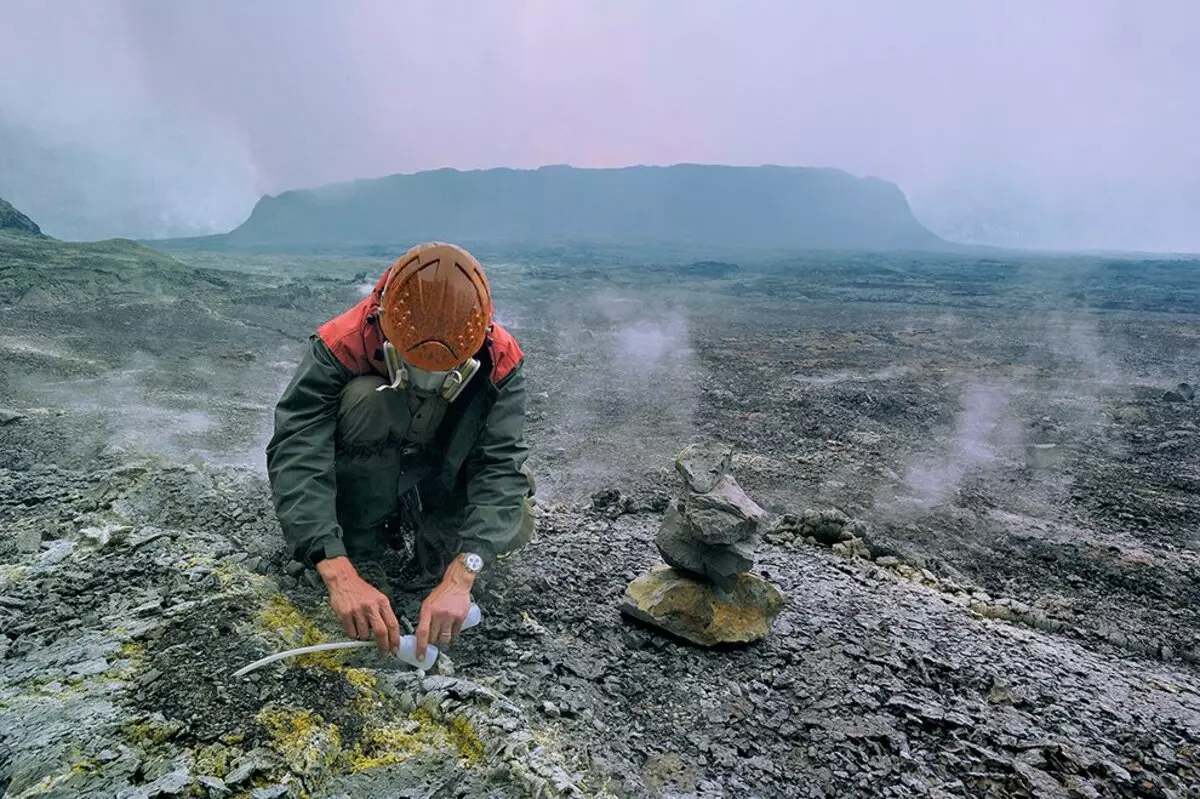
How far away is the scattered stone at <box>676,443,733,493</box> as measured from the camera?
2.94 metres

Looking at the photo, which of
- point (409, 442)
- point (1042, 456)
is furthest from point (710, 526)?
point (1042, 456)

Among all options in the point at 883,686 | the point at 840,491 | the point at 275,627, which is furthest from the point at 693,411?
the point at 275,627

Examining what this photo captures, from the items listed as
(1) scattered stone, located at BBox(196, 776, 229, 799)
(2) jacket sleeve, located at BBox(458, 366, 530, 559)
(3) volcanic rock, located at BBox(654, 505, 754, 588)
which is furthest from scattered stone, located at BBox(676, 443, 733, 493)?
(1) scattered stone, located at BBox(196, 776, 229, 799)

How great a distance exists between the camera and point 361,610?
6.89 ft

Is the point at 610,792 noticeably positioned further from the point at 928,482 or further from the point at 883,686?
the point at 928,482

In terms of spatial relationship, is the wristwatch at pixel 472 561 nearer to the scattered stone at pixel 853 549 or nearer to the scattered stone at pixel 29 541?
the scattered stone at pixel 29 541

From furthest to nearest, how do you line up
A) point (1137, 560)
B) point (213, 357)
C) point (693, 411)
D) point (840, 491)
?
point (213, 357), point (693, 411), point (840, 491), point (1137, 560)

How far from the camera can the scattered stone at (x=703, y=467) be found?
9.63ft

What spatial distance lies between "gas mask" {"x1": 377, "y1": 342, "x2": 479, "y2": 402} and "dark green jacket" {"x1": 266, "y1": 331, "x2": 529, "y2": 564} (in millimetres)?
156

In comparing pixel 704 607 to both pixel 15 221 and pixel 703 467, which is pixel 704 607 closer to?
pixel 703 467

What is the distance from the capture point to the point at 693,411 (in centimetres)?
857

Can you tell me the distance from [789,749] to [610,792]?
0.64 meters

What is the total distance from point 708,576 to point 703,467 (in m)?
0.45

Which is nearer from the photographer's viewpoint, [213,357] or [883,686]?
[883,686]
